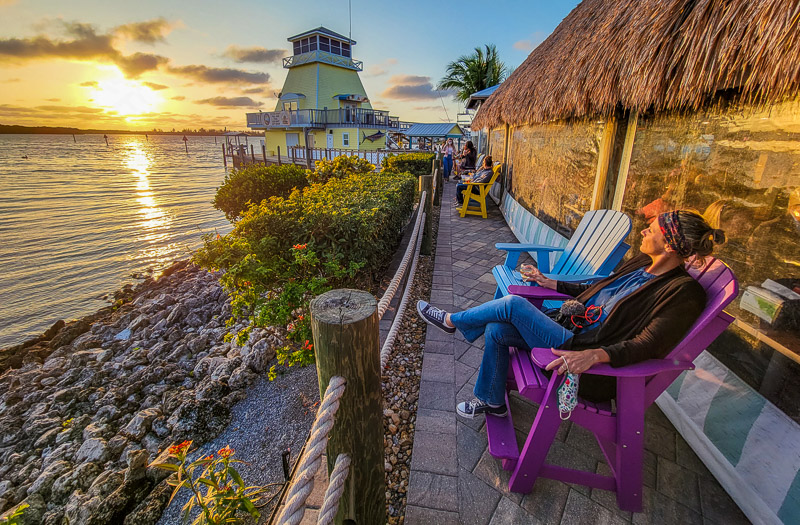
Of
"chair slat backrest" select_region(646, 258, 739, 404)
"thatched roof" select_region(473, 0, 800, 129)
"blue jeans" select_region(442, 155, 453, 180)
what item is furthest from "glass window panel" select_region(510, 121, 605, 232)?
"blue jeans" select_region(442, 155, 453, 180)

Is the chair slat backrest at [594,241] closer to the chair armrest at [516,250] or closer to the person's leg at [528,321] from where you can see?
the chair armrest at [516,250]

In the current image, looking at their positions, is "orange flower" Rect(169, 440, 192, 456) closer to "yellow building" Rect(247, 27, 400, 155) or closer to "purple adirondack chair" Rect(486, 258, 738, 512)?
"purple adirondack chair" Rect(486, 258, 738, 512)

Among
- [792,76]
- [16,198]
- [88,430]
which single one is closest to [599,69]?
[792,76]

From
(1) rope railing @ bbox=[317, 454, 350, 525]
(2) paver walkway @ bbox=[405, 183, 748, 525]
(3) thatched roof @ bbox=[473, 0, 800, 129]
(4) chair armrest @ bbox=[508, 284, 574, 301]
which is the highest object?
(3) thatched roof @ bbox=[473, 0, 800, 129]

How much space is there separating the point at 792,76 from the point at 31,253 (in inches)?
580

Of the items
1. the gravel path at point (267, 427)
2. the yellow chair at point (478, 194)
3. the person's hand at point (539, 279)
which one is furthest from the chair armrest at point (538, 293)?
the yellow chair at point (478, 194)

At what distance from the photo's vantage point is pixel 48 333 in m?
6.25

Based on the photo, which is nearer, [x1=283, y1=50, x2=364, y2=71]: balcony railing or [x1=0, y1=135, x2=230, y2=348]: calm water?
[x1=0, y1=135, x2=230, y2=348]: calm water

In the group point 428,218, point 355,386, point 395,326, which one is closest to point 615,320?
point 355,386

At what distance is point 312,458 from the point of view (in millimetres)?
972

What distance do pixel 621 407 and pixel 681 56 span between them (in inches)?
90.8

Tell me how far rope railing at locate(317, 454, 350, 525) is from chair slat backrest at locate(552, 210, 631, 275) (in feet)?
8.68

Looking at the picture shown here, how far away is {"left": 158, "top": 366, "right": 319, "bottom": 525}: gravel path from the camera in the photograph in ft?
7.37

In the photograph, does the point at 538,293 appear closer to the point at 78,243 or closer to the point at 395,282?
the point at 395,282
